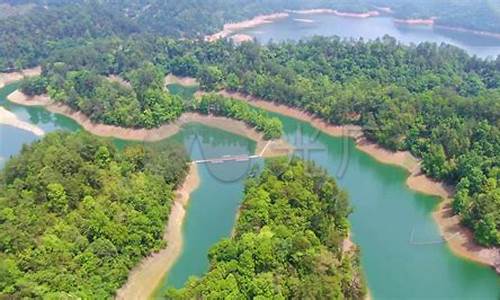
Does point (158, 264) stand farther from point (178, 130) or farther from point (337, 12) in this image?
point (337, 12)

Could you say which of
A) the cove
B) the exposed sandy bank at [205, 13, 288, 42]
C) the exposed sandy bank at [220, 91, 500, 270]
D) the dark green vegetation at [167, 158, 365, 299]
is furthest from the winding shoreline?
the dark green vegetation at [167, 158, 365, 299]

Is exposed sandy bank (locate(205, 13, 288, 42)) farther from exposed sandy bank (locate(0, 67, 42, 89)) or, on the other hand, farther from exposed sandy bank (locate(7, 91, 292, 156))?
exposed sandy bank (locate(7, 91, 292, 156))

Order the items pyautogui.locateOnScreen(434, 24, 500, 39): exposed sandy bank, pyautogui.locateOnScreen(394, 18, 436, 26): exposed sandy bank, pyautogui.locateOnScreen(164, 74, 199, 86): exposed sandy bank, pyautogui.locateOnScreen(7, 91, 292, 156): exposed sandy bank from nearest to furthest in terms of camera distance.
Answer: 1. pyautogui.locateOnScreen(7, 91, 292, 156): exposed sandy bank
2. pyautogui.locateOnScreen(164, 74, 199, 86): exposed sandy bank
3. pyautogui.locateOnScreen(434, 24, 500, 39): exposed sandy bank
4. pyautogui.locateOnScreen(394, 18, 436, 26): exposed sandy bank

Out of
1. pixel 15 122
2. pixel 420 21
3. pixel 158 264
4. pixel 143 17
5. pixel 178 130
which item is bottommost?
pixel 158 264

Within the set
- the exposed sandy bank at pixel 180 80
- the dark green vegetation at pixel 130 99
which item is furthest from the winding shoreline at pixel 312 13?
the dark green vegetation at pixel 130 99

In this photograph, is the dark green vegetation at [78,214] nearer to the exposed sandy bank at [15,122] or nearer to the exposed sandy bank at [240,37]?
the exposed sandy bank at [15,122]

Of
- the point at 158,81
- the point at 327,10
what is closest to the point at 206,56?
the point at 158,81

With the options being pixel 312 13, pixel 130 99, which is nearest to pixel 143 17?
pixel 312 13

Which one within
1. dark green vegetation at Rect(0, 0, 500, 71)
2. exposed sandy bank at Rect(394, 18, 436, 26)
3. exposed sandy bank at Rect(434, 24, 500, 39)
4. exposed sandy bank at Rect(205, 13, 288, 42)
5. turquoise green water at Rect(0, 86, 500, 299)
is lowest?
turquoise green water at Rect(0, 86, 500, 299)
